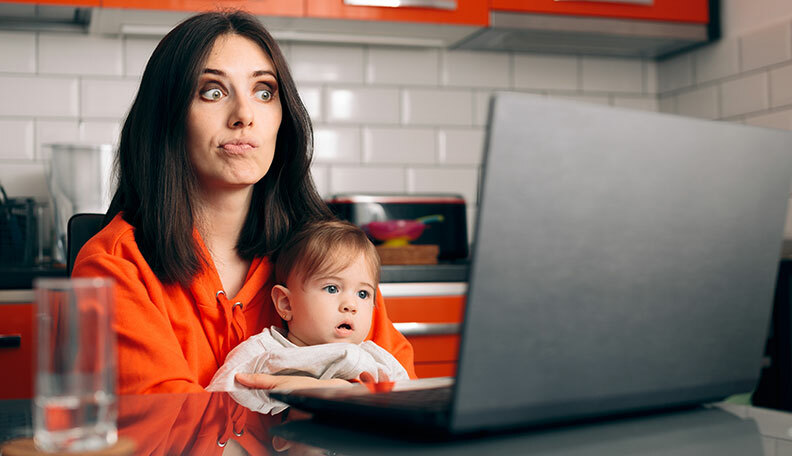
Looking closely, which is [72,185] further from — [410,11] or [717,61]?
[717,61]

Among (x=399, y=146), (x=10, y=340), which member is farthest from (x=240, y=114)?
(x=399, y=146)

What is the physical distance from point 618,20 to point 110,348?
7.72 ft

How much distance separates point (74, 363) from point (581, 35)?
91.5 inches

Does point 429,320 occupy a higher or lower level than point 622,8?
lower

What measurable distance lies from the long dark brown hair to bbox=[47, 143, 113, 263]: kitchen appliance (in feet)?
3.15

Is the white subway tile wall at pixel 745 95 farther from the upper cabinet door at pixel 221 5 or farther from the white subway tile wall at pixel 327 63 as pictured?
the upper cabinet door at pixel 221 5

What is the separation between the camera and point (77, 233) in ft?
4.60

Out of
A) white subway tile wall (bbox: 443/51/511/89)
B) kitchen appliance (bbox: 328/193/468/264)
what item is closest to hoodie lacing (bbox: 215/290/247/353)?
kitchen appliance (bbox: 328/193/468/264)

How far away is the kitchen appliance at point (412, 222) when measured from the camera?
228cm

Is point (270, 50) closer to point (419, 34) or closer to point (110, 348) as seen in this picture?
point (110, 348)

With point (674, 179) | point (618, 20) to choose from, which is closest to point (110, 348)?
point (674, 179)

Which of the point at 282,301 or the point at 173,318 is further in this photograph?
→ the point at 282,301

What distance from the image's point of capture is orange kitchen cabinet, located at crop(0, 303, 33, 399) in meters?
1.93

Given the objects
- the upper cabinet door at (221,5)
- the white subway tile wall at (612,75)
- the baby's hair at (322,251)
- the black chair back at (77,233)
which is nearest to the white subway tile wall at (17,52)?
the upper cabinet door at (221,5)
